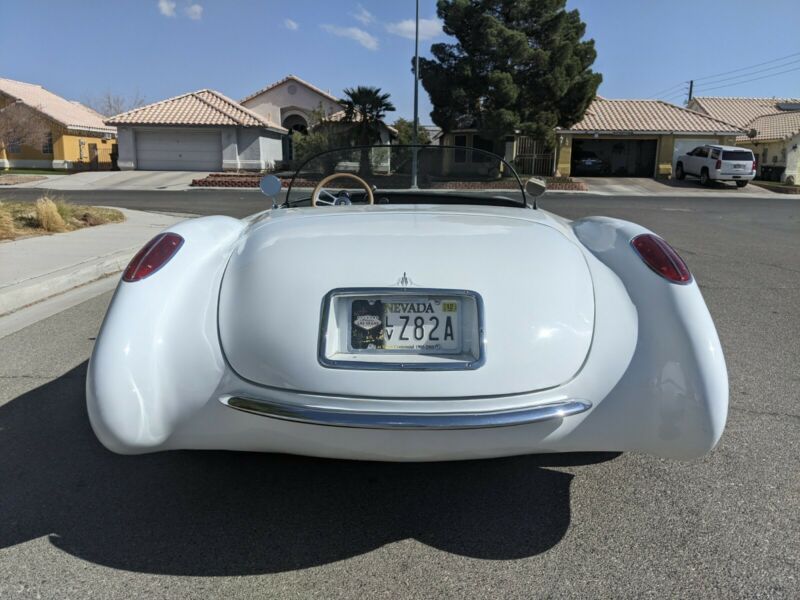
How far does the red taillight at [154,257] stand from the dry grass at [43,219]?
26.3 ft

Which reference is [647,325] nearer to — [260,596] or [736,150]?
[260,596]

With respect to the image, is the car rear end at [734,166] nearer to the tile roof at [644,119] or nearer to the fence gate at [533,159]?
the tile roof at [644,119]

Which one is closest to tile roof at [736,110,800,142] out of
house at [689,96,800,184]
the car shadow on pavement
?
house at [689,96,800,184]

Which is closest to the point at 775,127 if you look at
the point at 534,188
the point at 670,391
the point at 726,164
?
the point at 726,164

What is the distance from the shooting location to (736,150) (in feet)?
98.0

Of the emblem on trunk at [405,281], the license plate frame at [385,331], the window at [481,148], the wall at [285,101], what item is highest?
the wall at [285,101]

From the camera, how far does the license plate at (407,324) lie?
2209 mm

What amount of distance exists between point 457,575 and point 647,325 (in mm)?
1084

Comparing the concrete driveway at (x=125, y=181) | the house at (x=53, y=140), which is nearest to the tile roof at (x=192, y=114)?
the concrete driveway at (x=125, y=181)

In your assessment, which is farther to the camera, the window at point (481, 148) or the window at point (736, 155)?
the window at point (736, 155)

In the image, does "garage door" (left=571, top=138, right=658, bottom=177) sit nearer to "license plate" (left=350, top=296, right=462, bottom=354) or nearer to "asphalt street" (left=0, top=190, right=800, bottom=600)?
"asphalt street" (left=0, top=190, right=800, bottom=600)

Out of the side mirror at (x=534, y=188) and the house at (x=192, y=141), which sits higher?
the house at (x=192, y=141)

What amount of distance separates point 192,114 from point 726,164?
2717 cm

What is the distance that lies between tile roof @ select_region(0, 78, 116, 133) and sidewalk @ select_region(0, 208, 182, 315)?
33.9m
